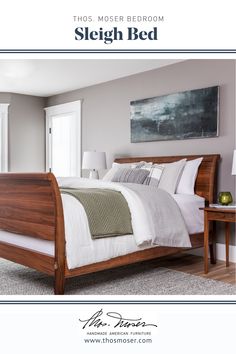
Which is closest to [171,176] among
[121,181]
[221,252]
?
[121,181]

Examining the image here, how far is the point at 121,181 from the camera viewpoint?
360 cm

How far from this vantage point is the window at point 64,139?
541 cm

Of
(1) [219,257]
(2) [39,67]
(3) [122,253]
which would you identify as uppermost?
(2) [39,67]

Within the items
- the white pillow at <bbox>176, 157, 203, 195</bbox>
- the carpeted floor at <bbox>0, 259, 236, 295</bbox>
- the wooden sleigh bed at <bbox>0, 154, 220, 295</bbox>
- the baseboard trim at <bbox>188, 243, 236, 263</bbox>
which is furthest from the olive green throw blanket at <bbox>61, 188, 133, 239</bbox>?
the baseboard trim at <bbox>188, 243, 236, 263</bbox>

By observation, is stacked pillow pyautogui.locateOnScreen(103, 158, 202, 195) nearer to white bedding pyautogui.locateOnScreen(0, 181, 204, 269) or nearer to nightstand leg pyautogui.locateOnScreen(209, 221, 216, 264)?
nightstand leg pyautogui.locateOnScreen(209, 221, 216, 264)

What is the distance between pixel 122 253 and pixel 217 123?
1672 mm

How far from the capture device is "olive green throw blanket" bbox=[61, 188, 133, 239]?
243 cm

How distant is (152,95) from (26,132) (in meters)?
2.54

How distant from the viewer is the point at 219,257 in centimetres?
352

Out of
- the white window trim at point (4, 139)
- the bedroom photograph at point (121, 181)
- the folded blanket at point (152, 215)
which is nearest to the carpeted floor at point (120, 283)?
the bedroom photograph at point (121, 181)

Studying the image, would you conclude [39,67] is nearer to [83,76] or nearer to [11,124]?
[83,76]
